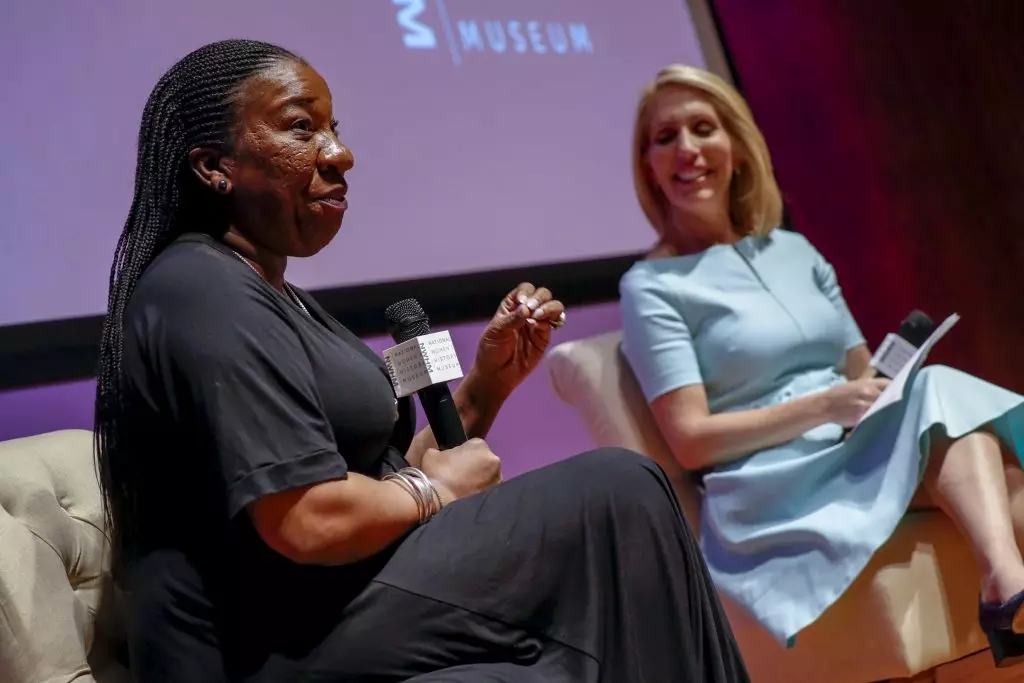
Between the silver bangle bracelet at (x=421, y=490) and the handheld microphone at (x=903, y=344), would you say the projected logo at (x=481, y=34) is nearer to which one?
the handheld microphone at (x=903, y=344)

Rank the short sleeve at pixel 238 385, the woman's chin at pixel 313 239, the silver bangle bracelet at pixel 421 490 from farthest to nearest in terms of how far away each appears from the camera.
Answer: the woman's chin at pixel 313 239 → the silver bangle bracelet at pixel 421 490 → the short sleeve at pixel 238 385

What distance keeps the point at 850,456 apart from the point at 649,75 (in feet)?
5.06

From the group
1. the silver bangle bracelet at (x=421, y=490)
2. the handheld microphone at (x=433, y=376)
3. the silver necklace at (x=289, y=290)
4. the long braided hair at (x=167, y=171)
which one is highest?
the long braided hair at (x=167, y=171)

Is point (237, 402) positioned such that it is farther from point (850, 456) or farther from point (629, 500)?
point (850, 456)

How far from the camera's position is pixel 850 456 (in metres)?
1.93

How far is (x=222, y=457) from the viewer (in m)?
1.05

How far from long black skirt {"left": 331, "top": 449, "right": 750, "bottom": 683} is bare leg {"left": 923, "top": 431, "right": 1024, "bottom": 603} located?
707 millimetres

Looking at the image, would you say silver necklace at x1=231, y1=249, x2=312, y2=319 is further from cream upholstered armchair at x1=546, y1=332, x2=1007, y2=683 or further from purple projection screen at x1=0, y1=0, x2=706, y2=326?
cream upholstered armchair at x1=546, y1=332, x2=1007, y2=683

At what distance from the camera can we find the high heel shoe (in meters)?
1.59

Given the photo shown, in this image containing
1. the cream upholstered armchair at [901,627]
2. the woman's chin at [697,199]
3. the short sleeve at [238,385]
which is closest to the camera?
the short sleeve at [238,385]

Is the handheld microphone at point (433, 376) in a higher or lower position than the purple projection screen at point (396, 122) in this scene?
lower

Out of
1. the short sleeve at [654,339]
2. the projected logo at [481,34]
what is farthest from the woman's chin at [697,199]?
the projected logo at [481,34]

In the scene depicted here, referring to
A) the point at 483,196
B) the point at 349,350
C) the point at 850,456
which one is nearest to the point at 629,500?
the point at 349,350

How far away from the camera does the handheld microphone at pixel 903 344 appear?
2.04 m
